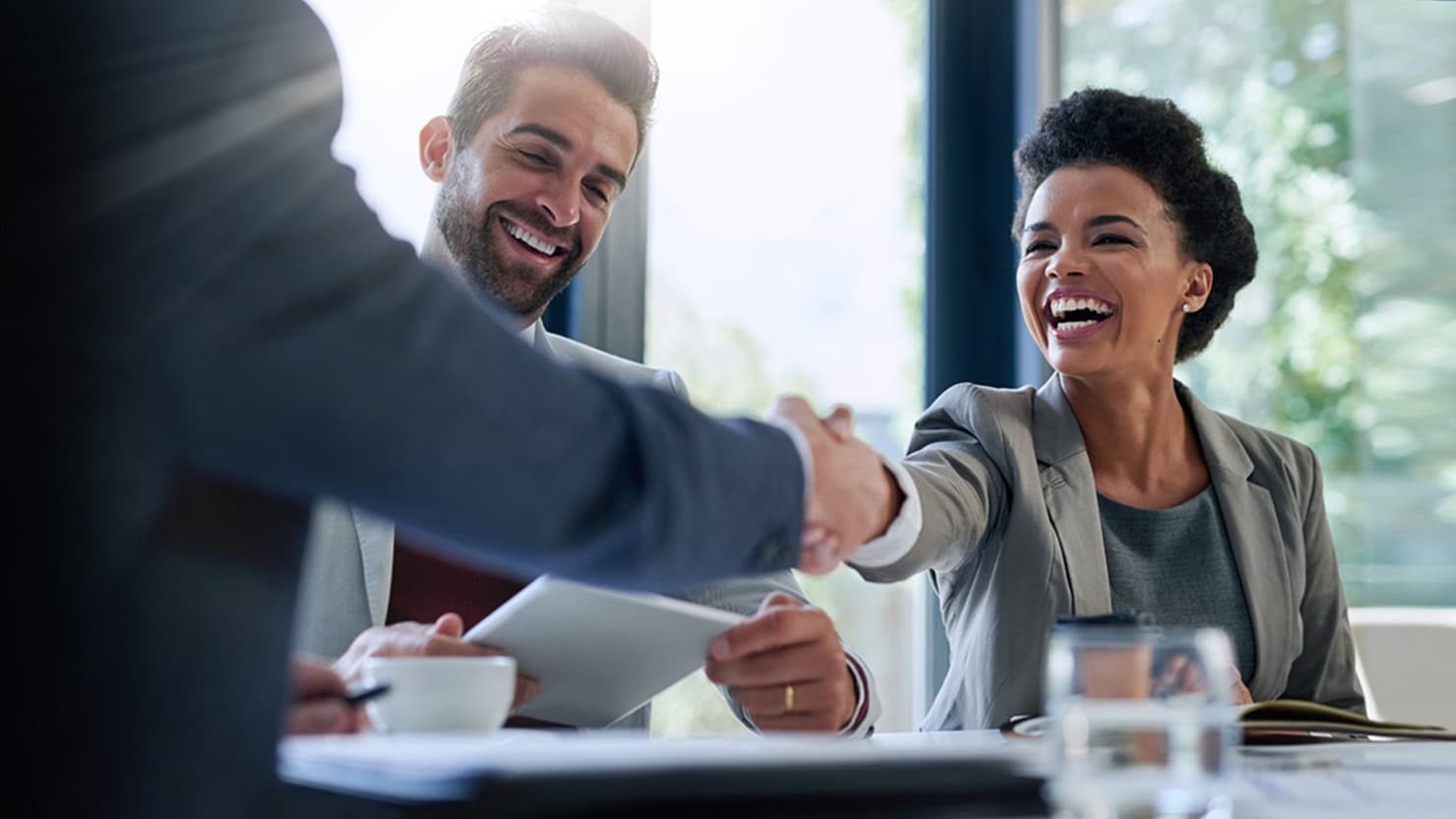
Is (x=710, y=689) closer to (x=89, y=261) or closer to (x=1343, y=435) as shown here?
(x=1343, y=435)

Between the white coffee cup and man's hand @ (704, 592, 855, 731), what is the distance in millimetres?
319

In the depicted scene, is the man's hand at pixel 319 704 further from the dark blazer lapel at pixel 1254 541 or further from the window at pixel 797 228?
the window at pixel 797 228

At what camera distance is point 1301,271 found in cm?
341

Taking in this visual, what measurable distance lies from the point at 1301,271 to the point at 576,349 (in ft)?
6.65

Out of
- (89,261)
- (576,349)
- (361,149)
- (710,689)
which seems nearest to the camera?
(89,261)

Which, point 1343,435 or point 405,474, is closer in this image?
point 405,474

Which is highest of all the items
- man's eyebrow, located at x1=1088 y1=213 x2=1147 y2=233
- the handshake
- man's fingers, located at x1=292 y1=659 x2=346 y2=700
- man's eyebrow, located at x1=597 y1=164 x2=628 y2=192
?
man's eyebrow, located at x1=597 y1=164 x2=628 y2=192

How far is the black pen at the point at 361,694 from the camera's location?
96cm

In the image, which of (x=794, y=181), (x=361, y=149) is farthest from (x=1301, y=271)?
(x=361, y=149)

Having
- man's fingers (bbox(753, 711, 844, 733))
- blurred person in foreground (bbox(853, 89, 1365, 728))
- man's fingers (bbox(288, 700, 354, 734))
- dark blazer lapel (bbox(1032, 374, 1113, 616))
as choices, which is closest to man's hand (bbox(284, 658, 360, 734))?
man's fingers (bbox(288, 700, 354, 734))

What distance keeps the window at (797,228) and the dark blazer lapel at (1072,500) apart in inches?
32.8

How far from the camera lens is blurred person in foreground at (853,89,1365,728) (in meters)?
2.00

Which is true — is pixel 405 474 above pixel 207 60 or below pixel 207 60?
below

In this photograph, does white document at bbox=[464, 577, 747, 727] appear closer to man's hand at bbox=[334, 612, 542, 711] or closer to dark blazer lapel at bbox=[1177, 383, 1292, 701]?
man's hand at bbox=[334, 612, 542, 711]
